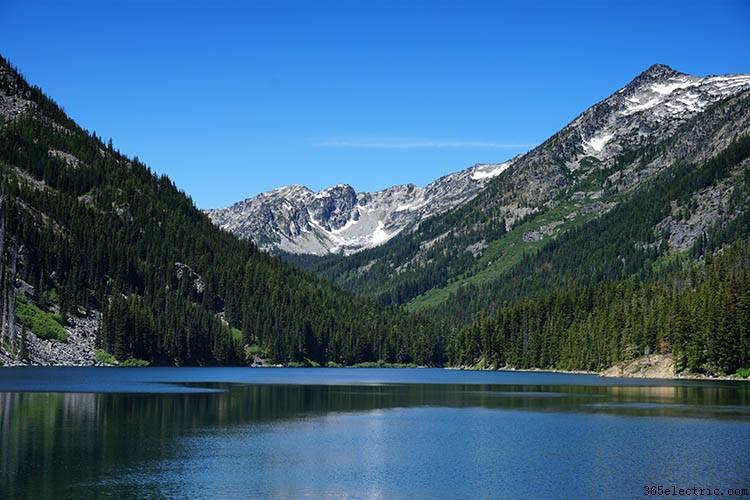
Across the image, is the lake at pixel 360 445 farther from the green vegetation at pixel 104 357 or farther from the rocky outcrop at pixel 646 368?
the green vegetation at pixel 104 357

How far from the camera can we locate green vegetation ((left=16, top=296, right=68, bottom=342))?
17362 centimetres

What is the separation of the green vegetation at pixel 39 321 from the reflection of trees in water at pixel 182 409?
59.4 metres

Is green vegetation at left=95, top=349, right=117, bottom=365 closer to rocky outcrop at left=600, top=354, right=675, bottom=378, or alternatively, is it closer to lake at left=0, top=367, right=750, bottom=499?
lake at left=0, top=367, right=750, bottom=499

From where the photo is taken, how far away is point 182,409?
90.9 meters

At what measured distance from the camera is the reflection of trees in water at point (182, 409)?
54.0 meters

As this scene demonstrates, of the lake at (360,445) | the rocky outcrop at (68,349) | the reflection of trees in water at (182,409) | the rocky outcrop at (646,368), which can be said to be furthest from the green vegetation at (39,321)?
the rocky outcrop at (646,368)

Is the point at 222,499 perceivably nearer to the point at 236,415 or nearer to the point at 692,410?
the point at 236,415

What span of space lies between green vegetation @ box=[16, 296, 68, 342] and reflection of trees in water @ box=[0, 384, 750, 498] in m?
59.4

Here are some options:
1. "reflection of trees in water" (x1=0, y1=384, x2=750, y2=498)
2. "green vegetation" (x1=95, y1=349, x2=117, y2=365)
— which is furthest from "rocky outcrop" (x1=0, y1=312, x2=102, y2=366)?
"reflection of trees in water" (x1=0, y1=384, x2=750, y2=498)

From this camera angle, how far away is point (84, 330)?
7594 inches

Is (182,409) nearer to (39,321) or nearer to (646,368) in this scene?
(39,321)

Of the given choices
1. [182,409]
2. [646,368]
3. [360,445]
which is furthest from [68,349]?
[360,445]

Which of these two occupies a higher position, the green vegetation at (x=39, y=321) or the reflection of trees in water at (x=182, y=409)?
the green vegetation at (x=39, y=321)

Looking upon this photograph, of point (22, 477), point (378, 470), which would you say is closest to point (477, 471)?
point (378, 470)
